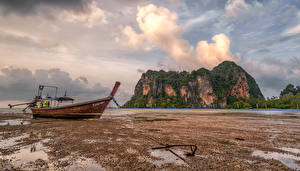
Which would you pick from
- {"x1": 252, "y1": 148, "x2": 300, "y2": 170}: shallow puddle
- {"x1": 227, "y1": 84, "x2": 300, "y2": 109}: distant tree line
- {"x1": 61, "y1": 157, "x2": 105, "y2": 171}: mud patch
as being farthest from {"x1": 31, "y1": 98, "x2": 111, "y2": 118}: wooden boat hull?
{"x1": 227, "y1": 84, "x2": 300, "y2": 109}: distant tree line

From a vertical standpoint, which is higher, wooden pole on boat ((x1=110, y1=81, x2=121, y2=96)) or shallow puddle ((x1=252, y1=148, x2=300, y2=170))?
wooden pole on boat ((x1=110, y1=81, x2=121, y2=96))

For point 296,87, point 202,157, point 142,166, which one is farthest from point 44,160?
point 296,87

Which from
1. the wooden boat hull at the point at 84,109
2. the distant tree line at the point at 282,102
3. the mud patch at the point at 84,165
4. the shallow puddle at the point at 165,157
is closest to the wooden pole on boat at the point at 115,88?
the wooden boat hull at the point at 84,109

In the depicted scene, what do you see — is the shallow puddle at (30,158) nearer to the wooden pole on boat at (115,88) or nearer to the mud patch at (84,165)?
the mud patch at (84,165)

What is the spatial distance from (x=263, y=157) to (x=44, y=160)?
285 inches

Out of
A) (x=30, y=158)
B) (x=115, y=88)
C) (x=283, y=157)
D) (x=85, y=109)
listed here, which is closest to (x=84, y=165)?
(x=30, y=158)

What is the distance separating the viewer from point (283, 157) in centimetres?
512

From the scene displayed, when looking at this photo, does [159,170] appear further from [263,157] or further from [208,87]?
[208,87]

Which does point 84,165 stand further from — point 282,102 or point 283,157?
point 282,102

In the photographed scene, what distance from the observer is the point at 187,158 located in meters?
4.85

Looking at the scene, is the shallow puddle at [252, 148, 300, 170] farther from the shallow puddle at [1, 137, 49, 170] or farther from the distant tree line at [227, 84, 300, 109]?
the distant tree line at [227, 84, 300, 109]

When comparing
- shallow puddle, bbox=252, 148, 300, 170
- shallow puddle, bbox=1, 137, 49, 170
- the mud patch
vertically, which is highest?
shallow puddle, bbox=252, 148, 300, 170

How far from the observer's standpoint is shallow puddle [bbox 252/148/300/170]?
4.42 metres

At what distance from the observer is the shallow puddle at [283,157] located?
14.5ft
